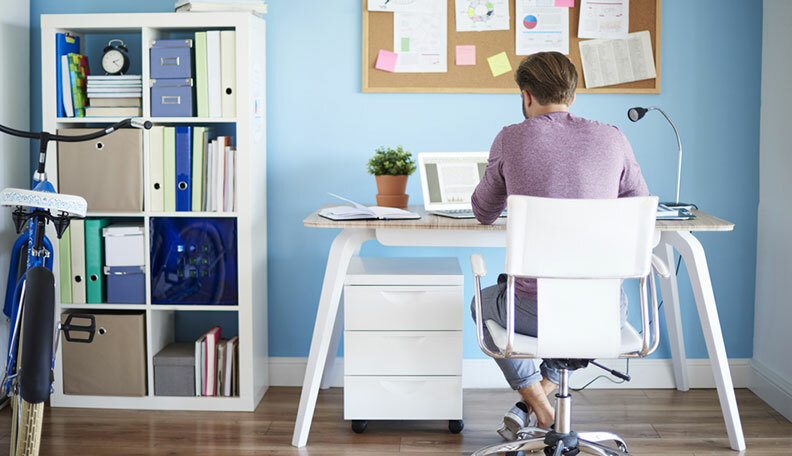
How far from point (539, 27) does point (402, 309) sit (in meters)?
1.28

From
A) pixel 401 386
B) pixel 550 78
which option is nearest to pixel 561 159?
pixel 550 78

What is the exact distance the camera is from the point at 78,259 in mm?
2791

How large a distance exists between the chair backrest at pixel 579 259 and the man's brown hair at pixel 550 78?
42cm

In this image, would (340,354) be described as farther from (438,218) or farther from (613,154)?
(613,154)

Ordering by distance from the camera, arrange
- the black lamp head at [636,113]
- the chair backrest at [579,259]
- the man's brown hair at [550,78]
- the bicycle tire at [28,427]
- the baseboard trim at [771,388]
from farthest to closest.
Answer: the baseboard trim at [771,388] < the black lamp head at [636,113] < the man's brown hair at [550,78] < the bicycle tire at [28,427] < the chair backrest at [579,259]

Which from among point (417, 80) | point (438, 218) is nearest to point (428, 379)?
point (438, 218)

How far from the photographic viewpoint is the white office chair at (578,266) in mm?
1768

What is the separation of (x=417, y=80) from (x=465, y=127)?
0.27m

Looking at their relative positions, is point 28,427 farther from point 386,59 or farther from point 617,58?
point 617,58

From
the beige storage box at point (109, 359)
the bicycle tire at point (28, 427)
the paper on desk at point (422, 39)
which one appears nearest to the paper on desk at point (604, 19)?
the paper on desk at point (422, 39)

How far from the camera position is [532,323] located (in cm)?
199

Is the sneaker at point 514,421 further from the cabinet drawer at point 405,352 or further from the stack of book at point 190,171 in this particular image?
the stack of book at point 190,171

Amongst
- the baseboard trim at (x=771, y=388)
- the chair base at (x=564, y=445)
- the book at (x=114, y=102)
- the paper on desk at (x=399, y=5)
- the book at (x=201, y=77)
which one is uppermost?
the paper on desk at (x=399, y=5)

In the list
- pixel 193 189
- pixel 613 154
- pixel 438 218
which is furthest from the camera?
pixel 193 189
